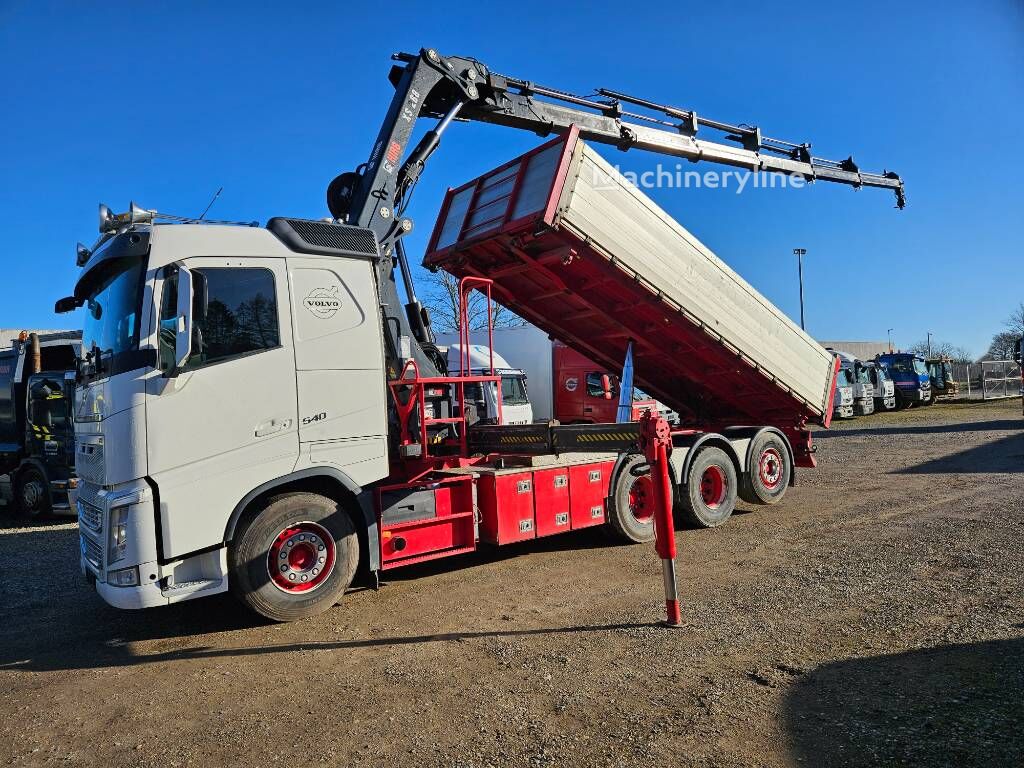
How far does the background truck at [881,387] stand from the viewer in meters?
32.7

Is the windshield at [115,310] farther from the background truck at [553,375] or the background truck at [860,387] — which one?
the background truck at [860,387]

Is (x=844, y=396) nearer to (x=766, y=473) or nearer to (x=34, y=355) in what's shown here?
(x=766, y=473)

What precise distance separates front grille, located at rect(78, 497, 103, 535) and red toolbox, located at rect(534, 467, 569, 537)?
12.6ft

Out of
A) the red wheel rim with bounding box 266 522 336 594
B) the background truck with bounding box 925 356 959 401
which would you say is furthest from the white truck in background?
the red wheel rim with bounding box 266 522 336 594

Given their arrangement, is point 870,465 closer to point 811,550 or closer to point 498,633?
point 811,550

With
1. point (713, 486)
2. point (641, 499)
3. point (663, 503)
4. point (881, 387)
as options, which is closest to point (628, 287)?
point (641, 499)

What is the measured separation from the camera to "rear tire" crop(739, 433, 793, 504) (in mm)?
9430

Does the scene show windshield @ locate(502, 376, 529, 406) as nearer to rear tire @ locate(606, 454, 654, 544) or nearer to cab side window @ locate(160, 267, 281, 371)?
rear tire @ locate(606, 454, 654, 544)

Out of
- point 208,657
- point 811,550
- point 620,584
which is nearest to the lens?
point 208,657

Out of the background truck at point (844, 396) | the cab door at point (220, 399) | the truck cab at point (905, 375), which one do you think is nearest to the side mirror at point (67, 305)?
the cab door at point (220, 399)

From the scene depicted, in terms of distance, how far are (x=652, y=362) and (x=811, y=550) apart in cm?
344

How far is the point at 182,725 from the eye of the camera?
3846 mm

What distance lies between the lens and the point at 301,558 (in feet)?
18.1

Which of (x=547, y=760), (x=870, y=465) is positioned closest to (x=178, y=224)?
(x=547, y=760)
